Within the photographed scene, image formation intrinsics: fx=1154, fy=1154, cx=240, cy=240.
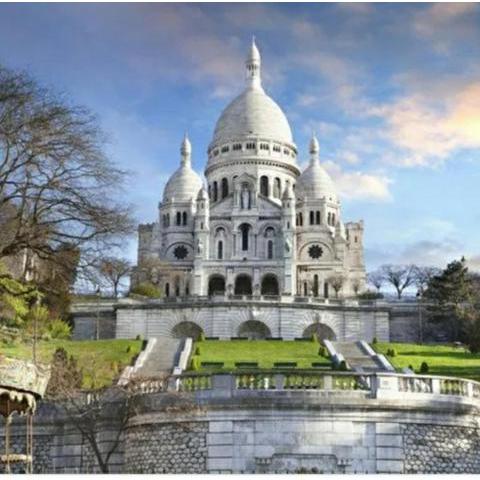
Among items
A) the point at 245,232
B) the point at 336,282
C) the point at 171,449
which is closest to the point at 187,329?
the point at 336,282

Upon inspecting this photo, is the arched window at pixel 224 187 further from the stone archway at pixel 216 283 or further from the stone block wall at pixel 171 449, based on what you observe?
the stone block wall at pixel 171 449

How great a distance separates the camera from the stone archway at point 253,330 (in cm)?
7169

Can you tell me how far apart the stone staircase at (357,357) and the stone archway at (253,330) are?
599 inches

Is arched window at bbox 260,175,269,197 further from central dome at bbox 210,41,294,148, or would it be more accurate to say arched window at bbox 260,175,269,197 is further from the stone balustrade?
the stone balustrade

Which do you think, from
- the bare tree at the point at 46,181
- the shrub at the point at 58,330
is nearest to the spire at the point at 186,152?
the shrub at the point at 58,330

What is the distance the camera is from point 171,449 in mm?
25547

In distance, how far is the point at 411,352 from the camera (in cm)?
5694

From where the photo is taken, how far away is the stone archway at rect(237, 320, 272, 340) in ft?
235

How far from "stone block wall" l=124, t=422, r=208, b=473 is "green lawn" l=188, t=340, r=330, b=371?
63.1ft

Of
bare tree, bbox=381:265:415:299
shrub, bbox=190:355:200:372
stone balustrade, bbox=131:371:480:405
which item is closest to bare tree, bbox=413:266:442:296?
bare tree, bbox=381:265:415:299

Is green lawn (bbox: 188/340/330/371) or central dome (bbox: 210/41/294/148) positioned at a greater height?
central dome (bbox: 210/41/294/148)

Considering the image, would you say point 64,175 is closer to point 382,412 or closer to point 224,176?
point 382,412

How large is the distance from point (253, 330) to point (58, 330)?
1394 centimetres

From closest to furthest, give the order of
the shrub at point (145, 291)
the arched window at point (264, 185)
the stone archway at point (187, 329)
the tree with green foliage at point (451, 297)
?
the tree with green foliage at point (451, 297)
the stone archway at point (187, 329)
the shrub at point (145, 291)
the arched window at point (264, 185)
